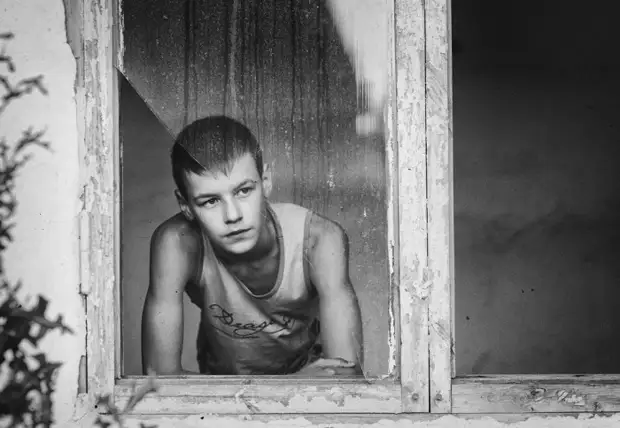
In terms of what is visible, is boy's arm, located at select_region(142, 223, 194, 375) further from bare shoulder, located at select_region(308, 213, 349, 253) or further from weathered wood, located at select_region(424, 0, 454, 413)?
weathered wood, located at select_region(424, 0, 454, 413)

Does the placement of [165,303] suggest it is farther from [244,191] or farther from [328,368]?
[328,368]

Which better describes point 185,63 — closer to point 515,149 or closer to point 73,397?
point 73,397

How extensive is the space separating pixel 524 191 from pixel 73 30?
10.3 ft

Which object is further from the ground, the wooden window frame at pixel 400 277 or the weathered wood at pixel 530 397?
the wooden window frame at pixel 400 277

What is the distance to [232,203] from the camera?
9.89ft

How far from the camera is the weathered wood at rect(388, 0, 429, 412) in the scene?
282cm

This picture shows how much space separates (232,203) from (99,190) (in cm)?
44

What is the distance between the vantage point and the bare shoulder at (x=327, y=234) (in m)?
2.93

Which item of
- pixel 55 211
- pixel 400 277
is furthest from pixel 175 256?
pixel 400 277

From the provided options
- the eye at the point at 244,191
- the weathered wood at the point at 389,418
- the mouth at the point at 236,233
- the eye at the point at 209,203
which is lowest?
the weathered wood at the point at 389,418

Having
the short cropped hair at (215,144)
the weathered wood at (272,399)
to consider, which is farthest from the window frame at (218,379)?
the short cropped hair at (215,144)

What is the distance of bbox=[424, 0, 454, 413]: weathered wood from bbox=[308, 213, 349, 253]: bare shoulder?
288 mm

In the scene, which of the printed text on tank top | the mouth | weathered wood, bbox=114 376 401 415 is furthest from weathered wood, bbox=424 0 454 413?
the mouth

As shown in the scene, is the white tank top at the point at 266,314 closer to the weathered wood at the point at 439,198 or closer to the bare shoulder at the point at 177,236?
the bare shoulder at the point at 177,236
